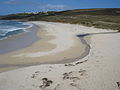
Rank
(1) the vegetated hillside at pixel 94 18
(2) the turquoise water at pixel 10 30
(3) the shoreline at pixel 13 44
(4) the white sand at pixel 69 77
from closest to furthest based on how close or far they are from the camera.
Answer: (4) the white sand at pixel 69 77
(3) the shoreline at pixel 13 44
(2) the turquoise water at pixel 10 30
(1) the vegetated hillside at pixel 94 18

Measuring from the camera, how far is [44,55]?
9555 mm

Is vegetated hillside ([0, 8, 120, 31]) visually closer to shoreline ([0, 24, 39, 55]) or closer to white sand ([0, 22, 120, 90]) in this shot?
A: shoreline ([0, 24, 39, 55])

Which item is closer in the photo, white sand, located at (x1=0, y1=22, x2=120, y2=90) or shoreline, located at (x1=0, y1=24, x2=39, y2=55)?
white sand, located at (x1=0, y1=22, x2=120, y2=90)

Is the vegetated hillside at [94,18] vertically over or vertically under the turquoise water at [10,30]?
over

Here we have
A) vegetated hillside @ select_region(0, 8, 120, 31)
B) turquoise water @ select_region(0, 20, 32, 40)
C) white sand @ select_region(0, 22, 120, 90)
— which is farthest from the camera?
vegetated hillside @ select_region(0, 8, 120, 31)

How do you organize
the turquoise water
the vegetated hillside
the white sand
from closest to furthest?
the white sand
the turquoise water
the vegetated hillside

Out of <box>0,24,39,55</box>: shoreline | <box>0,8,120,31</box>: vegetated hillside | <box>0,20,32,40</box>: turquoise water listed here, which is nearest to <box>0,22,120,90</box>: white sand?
<box>0,24,39,55</box>: shoreline

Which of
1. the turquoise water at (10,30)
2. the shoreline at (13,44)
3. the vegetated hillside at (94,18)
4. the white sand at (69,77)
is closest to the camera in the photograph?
the white sand at (69,77)

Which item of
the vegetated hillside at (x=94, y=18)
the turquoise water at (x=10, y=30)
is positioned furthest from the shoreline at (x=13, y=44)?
the vegetated hillside at (x=94, y=18)

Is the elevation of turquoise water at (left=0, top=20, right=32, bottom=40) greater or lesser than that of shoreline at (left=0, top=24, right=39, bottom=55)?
greater

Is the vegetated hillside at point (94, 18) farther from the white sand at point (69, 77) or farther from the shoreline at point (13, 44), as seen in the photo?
the white sand at point (69, 77)

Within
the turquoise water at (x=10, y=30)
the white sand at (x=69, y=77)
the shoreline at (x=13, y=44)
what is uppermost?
the turquoise water at (x=10, y=30)

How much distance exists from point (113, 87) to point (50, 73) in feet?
9.28

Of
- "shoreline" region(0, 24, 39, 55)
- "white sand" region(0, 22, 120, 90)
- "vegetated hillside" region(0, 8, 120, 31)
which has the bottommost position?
"white sand" region(0, 22, 120, 90)
